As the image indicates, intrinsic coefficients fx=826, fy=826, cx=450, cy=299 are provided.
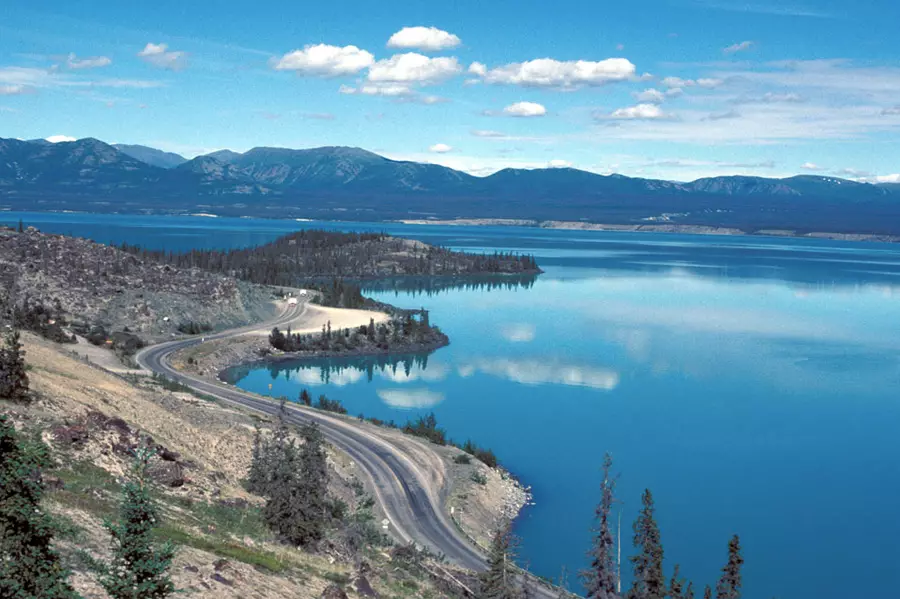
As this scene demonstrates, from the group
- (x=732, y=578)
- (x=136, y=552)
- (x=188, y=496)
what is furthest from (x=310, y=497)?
(x=732, y=578)

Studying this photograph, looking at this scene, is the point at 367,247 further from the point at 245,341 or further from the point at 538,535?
the point at 538,535

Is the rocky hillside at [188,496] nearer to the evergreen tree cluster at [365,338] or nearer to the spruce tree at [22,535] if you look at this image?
the spruce tree at [22,535]

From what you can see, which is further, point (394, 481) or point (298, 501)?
point (394, 481)

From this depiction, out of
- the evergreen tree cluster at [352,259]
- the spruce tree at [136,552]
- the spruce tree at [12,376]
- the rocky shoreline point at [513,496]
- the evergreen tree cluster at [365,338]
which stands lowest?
the rocky shoreline point at [513,496]

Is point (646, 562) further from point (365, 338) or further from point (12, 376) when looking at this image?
point (365, 338)

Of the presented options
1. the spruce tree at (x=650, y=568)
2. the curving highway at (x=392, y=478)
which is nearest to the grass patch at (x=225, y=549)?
the curving highway at (x=392, y=478)

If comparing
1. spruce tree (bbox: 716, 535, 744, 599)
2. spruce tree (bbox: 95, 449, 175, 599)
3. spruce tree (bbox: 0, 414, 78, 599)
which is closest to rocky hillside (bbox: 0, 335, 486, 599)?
spruce tree (bbox: 0, 414, 78, 599)

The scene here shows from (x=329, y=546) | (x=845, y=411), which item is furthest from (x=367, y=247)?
(x=329, y=546)
